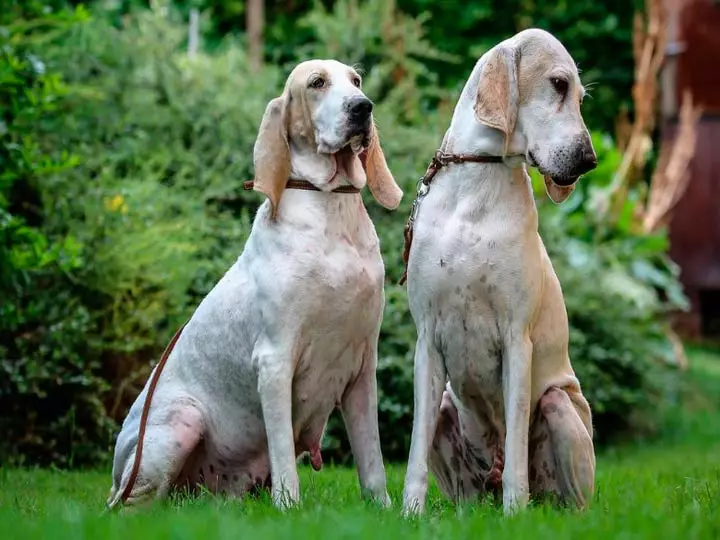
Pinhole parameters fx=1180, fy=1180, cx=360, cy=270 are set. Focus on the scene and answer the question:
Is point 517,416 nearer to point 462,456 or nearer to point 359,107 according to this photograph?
point 462,456

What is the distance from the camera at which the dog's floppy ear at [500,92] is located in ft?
14.7

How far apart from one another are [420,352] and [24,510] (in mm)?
1782

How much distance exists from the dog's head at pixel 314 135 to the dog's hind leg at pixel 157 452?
3.17 feet

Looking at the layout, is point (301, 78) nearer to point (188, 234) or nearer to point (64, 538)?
point (64, 538)

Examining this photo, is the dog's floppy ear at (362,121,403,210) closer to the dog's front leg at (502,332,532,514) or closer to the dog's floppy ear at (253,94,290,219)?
the dog's floppy ear at (253,94,290,219)

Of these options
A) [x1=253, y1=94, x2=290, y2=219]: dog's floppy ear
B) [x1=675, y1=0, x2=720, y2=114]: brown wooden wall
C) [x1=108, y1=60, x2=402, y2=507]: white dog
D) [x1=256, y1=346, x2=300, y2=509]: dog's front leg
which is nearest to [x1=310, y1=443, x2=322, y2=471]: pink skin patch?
[x1=108, y1=60, x2=402, y2=507]: white dog

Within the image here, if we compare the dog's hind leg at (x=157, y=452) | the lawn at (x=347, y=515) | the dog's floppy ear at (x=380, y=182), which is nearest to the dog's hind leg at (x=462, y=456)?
the lawn at (x=347, y=515)

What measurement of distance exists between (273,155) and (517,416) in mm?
1440

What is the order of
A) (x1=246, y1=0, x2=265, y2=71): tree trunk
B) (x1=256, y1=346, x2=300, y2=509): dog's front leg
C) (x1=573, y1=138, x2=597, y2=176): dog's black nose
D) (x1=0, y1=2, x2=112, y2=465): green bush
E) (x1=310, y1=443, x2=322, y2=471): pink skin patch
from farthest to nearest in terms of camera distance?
(x1=246, y1=0, x2=265, y2=71): tree trunk → (x1=0, y1=2, x2=112, y2=465): green bush → (x1=310, y1=443, x2=322, y2=471): pink skin patch → (x1=256, y1=346, x2=300, y2=509): dog's front leg → (x1=573, y1=138, x2=597, y2=176): dog's black nose

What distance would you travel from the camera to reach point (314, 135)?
484 cm

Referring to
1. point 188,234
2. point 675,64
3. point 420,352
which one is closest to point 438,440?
point 420,352

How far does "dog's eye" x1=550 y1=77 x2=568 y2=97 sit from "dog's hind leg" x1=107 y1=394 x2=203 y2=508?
6.60ft

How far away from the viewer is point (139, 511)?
15.5 ft

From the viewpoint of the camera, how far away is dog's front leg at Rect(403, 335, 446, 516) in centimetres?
455
